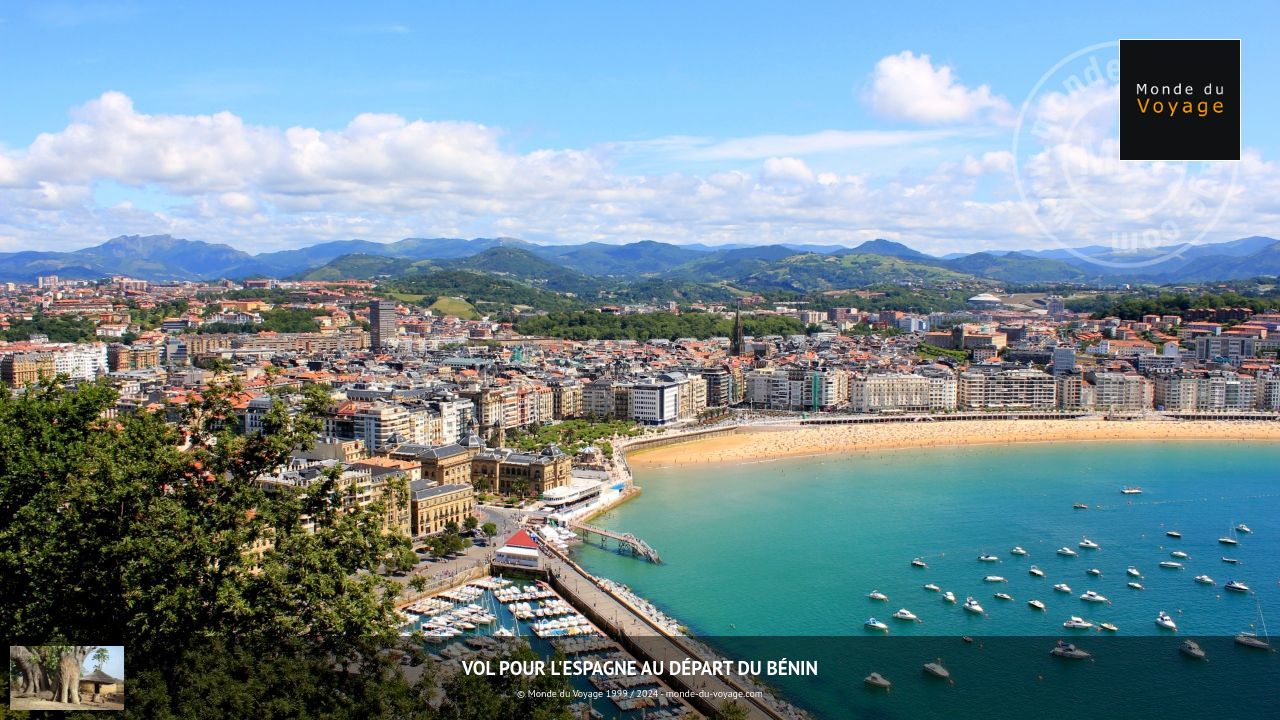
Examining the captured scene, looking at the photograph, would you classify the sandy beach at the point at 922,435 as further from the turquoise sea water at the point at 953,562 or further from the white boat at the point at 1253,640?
the white boat at the point at 1253,640

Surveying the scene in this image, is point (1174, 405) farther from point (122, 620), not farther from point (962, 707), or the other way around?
point (122, 620)

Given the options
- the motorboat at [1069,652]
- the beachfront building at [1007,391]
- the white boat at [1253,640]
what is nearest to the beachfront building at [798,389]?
the beachfront building at [1007,391]

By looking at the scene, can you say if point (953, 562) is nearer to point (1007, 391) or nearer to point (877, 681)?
point (877, 681)

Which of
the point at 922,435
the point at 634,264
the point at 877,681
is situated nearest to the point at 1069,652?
the point at 877,681

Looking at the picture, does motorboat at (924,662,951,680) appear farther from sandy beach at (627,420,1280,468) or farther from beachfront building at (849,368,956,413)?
beachfront building at (849,368,956,413)

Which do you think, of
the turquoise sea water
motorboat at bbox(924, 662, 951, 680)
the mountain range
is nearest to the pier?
the turquoise sea water

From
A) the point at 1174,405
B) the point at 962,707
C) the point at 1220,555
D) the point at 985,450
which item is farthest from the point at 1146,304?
the point at 962,707

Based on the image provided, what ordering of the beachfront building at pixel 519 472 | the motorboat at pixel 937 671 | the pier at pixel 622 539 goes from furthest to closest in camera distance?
the beachfront building at pixel 519 472 < the pier at pixel 622 539 < the motorboat at pixel 937 671

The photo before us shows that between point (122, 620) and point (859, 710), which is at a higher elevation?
point (122, 620)
